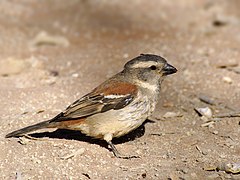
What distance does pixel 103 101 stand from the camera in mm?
6168

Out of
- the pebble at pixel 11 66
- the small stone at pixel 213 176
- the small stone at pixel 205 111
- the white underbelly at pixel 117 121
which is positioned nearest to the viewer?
the small stone at pixel 213 176

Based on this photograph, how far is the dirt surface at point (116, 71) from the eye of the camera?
582 centimetres

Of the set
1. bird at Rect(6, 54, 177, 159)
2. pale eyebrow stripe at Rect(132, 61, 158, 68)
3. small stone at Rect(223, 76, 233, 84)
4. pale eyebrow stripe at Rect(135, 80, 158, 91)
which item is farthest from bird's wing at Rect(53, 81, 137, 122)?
small stone at Rect(223, 76, 233, 84)

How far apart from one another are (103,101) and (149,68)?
0.69 metres

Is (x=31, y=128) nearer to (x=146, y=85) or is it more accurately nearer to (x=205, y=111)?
(x=146, y=85)

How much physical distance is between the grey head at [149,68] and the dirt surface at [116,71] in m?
0.66

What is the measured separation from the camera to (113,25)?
34.5 ft

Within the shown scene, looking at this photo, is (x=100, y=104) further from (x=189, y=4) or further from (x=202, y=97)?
(x=189, y=4)

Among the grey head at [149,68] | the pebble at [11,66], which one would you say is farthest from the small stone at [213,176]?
the pebble at [11,66]

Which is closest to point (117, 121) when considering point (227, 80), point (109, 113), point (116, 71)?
point (109, 113)

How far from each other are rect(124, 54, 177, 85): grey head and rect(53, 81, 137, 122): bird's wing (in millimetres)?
198

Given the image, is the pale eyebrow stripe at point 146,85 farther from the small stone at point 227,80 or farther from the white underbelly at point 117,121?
the small stone at point 227,80

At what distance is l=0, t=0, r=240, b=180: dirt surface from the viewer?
19.1 ft

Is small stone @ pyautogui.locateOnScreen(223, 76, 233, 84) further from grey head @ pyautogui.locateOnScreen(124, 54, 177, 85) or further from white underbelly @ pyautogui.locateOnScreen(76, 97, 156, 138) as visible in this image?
white underbelly @ pyautogui.locateOnScreen(76, 97, 156, 138)
